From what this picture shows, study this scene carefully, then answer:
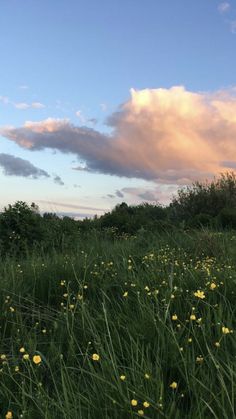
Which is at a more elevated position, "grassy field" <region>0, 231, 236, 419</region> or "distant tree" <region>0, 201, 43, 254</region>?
"distant tree" <region>0, 201, 43, 254</region>

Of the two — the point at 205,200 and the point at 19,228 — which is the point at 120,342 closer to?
the point at 19,228

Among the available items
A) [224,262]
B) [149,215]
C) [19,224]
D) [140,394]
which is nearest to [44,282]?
[224,262]

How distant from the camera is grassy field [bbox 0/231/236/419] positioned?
2.86m

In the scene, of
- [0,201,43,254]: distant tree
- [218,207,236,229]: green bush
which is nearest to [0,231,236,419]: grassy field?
[0,201,43,254]: distant tree

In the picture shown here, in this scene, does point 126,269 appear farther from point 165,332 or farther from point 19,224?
point 19,224

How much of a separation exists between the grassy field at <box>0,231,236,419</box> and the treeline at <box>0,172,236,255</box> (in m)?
2.97

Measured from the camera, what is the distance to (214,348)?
367 cm

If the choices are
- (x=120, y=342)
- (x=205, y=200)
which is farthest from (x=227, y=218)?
(x=120, y=342)

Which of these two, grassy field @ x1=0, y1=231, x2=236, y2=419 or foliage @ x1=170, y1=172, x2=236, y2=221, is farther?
foliage @ x1=170, y1=172, x2=236, y2=221

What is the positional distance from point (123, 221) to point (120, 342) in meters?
11.2

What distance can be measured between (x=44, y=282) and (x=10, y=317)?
115 centimetres

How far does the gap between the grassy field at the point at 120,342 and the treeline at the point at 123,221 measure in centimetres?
297

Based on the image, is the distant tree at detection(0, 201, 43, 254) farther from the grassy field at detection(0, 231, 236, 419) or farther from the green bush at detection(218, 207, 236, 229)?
the green bush at detection(218, 207, 236, 229)

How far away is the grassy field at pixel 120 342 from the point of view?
113 inches
